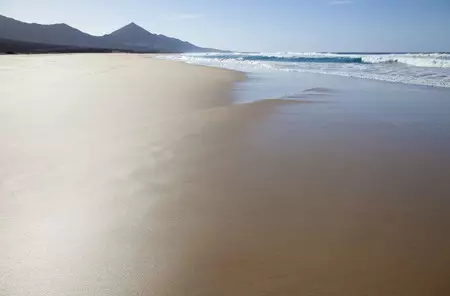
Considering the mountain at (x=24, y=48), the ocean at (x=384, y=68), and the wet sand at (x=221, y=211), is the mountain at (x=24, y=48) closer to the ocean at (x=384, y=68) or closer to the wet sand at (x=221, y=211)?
the ocean at (x=384, y=68)

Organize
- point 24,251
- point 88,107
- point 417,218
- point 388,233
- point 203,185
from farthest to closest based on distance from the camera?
point 88,107
point 203,185
point 417,218
point 388,233
point 24,251

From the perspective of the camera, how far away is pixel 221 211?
2121 mm

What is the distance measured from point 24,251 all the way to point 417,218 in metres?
2.37

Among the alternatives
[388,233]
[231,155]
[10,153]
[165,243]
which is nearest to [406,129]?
[231,155]

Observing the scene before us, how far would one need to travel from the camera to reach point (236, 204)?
2221mm

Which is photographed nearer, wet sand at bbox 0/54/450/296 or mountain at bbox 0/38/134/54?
wet sand at bbox 0/54/450/296

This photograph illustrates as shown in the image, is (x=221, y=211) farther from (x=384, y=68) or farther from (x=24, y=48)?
(x=24, y=48)

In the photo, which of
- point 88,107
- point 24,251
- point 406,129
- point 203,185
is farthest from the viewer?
point 88,107

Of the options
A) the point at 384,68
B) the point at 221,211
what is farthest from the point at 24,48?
the point at 221,211

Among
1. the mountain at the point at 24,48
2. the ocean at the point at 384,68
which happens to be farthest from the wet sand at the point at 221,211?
the mountain at the point at 24,48

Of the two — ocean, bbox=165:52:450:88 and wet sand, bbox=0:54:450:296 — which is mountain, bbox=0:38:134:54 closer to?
ocean, bbox=165:52:450:88

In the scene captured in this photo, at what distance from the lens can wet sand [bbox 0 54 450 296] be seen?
150cm

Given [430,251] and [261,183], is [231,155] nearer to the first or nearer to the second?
[261,183]

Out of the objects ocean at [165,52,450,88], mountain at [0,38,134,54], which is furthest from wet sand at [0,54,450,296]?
mountain at [0,38,134,54]
